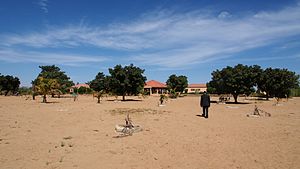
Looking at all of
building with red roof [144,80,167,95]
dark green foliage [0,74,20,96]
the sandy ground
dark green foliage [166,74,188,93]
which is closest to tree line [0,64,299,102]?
dark green foliage [166,74,188,93]

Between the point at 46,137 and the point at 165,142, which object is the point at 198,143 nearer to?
the point at 165,142

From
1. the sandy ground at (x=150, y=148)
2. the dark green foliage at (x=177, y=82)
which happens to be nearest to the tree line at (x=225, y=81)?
the dark green foliage at (x=177, y=82)

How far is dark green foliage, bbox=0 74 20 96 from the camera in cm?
6669

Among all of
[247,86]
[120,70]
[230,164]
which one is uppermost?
[120,70]

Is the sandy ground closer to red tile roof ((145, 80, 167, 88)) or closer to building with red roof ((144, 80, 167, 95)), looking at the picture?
building with red roof ((144, 80, 167, 95))

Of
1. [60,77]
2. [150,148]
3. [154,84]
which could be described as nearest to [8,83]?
[60,77]

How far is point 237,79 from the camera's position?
119ft

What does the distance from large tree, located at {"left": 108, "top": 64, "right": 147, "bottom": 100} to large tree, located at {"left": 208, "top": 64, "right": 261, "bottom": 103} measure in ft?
38.6

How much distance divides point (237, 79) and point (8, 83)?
58667mm

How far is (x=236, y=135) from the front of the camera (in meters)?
11.7

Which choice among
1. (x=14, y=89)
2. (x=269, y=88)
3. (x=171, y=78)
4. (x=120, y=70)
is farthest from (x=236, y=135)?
(x=14, y=89)

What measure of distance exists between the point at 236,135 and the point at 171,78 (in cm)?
6013

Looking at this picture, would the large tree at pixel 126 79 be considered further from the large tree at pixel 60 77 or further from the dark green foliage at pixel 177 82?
the dark green foliage at pixel 177 82

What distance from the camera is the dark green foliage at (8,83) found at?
6669 cm
